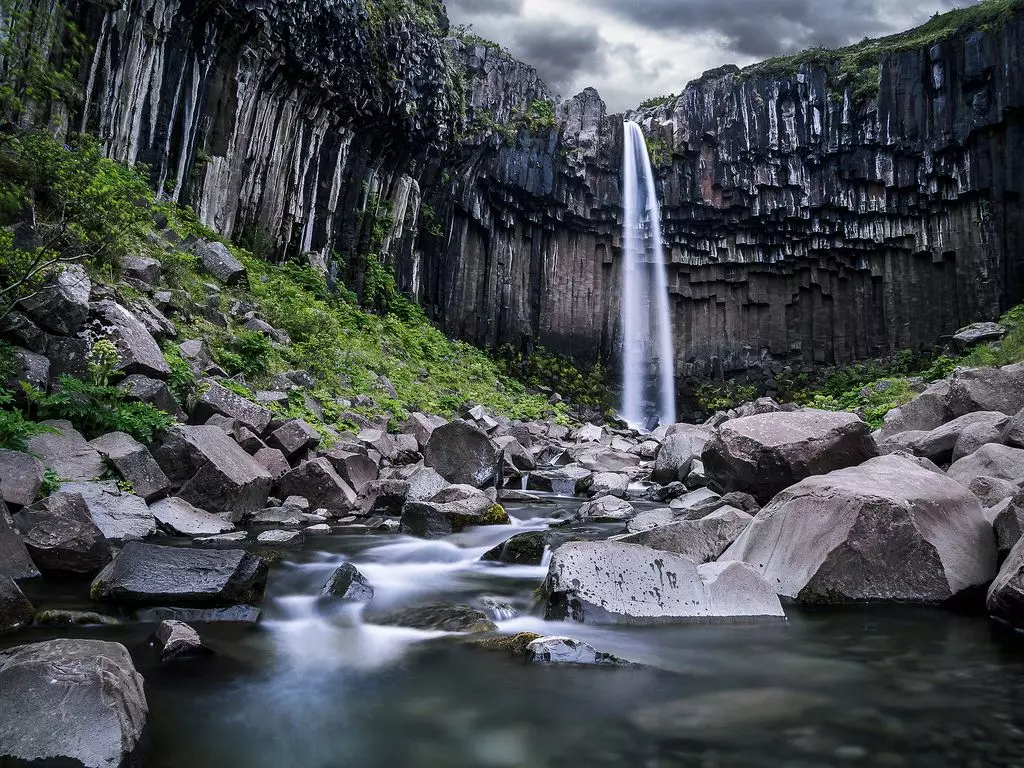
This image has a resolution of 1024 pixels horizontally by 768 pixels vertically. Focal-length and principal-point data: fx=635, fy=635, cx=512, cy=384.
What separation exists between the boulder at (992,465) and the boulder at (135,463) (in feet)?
27.3

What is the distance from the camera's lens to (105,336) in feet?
26.5

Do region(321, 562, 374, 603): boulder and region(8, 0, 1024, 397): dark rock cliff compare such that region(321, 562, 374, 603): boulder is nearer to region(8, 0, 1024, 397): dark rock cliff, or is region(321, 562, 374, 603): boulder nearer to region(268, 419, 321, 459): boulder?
region(268, 419, 321, 459): boulder

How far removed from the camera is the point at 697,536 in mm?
5883

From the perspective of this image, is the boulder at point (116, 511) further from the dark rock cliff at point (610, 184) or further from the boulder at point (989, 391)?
the dark rock cliff at point (610, 184)

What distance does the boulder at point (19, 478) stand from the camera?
5.25 metres

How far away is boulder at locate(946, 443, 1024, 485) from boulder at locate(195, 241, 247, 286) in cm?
1436

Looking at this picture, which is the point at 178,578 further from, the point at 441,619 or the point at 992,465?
the point at 992,465

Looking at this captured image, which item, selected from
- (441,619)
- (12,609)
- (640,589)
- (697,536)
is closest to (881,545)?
(697,536)

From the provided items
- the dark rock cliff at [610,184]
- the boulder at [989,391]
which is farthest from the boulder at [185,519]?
the dark rock cliff at [610,184]

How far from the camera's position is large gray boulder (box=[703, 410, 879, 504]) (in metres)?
7.13

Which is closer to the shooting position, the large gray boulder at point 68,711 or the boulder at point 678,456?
the large gray boulder at point 68,711

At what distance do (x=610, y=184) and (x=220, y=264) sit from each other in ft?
79.3

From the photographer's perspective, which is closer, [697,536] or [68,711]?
[68,711]

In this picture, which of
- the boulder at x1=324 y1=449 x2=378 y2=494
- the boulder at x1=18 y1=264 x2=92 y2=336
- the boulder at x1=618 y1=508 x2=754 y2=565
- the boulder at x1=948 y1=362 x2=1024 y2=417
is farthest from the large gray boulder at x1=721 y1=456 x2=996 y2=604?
the boulder at x1=18 y1=264 x2=92 y2=336
